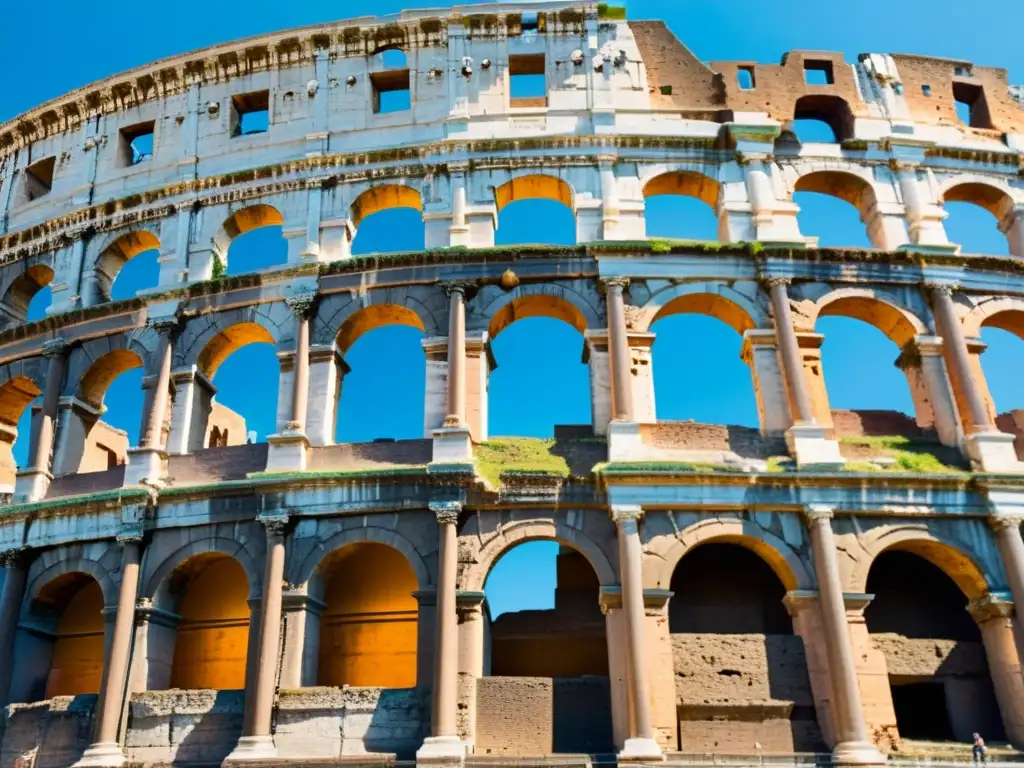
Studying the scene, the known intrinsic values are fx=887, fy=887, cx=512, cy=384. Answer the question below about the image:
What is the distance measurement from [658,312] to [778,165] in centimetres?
454

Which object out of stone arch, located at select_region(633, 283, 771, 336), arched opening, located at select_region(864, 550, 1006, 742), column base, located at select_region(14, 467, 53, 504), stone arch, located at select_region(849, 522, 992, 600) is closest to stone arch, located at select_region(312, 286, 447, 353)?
stone arch, located at select_region(633, 283, 771, 336)

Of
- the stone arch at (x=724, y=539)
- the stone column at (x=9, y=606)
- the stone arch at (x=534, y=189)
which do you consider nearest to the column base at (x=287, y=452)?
the stone column at (x=9, y=606)

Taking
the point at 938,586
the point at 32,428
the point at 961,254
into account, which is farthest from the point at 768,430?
the point at 32,428

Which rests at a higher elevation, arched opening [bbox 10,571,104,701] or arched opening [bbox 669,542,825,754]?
arched opening [bbox 10,571,104,701]

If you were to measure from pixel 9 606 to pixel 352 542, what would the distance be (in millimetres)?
6360

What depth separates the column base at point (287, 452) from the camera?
15.0 metres

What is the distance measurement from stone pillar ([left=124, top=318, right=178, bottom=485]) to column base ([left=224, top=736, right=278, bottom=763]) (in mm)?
4875

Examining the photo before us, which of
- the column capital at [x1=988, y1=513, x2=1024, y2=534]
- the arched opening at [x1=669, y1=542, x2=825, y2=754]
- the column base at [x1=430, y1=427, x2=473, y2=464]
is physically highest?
the column base at [x1=430, y1=427, x2=473, y2=464]

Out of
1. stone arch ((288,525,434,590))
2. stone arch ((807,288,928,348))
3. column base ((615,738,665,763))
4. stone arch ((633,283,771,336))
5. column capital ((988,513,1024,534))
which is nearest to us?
column base ((615,738,665,763))

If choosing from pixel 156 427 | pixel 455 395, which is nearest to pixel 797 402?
pixel 455 395

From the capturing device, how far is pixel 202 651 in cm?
1614

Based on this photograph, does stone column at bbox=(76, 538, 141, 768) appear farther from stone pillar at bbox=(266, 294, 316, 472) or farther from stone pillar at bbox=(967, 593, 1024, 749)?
stone pillar at bbox=(967, 593, 1024, 749)

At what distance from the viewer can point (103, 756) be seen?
13406 mm

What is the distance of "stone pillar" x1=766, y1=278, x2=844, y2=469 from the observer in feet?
47.5
